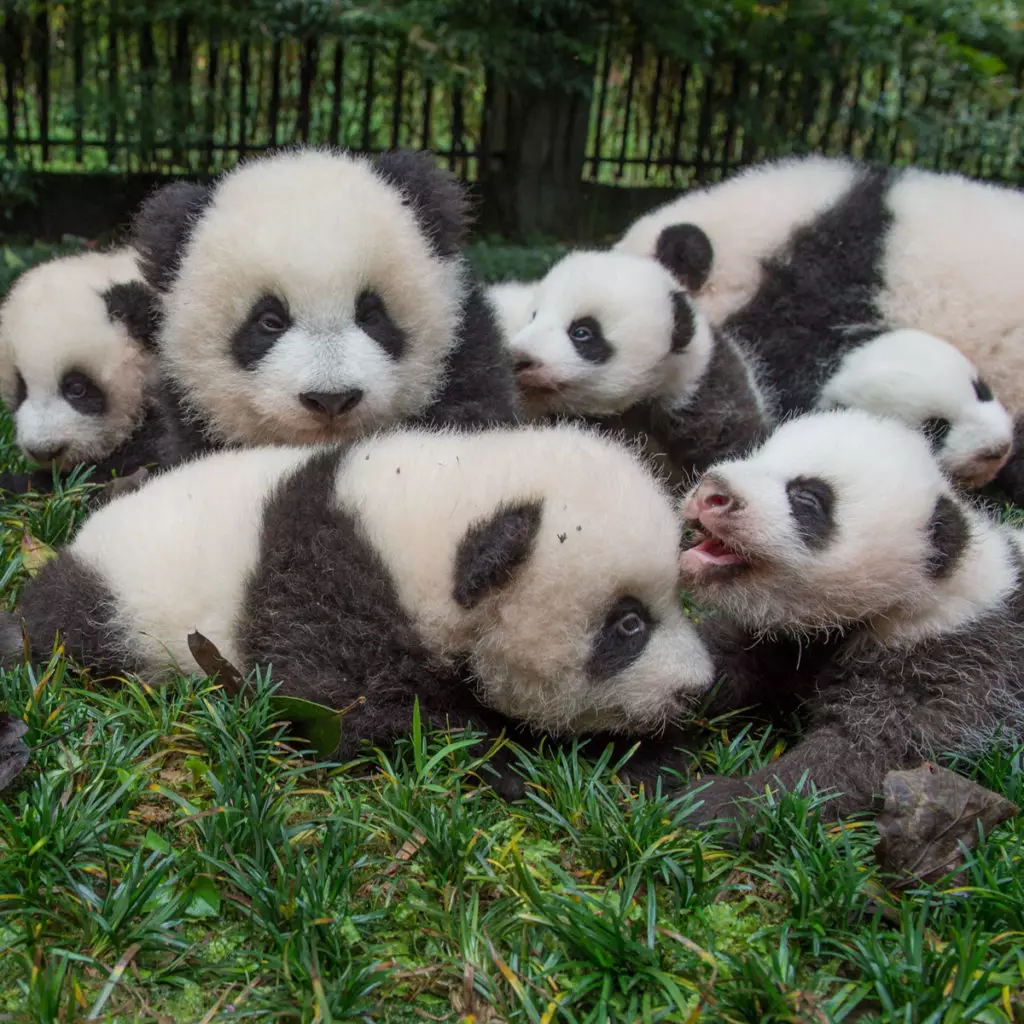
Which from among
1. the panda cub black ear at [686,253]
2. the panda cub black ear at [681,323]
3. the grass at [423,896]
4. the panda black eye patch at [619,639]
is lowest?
the grass at [423,896]

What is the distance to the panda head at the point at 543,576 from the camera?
3352 millimetres

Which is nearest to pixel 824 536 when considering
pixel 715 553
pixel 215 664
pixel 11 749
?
pixel 715 553

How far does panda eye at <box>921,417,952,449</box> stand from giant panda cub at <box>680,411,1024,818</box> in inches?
67.8

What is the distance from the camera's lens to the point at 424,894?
285cm

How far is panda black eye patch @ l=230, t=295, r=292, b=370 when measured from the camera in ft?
13.8

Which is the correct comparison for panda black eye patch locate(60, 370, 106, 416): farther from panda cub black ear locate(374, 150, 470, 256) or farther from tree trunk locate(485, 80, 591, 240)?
tree trunk locate(485, 80, 591, 240)

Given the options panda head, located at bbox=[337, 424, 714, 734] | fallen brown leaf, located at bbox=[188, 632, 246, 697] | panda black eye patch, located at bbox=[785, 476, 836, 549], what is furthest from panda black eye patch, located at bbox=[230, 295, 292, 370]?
panda black eye patch, located at bbox=[785, 476, 836, 549]

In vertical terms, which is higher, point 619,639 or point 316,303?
point 316,303

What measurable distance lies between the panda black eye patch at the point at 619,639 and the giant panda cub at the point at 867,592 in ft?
0.85

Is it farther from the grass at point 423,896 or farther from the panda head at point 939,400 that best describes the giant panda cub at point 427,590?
the panda head at point 939,400

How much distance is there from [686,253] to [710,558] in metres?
3.10

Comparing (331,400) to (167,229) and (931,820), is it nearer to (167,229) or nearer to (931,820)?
(167,229)

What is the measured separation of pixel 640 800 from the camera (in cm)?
321

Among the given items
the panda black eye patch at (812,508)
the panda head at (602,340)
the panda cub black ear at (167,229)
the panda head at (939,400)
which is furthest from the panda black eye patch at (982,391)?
the panda cub black ear at (167,229)
